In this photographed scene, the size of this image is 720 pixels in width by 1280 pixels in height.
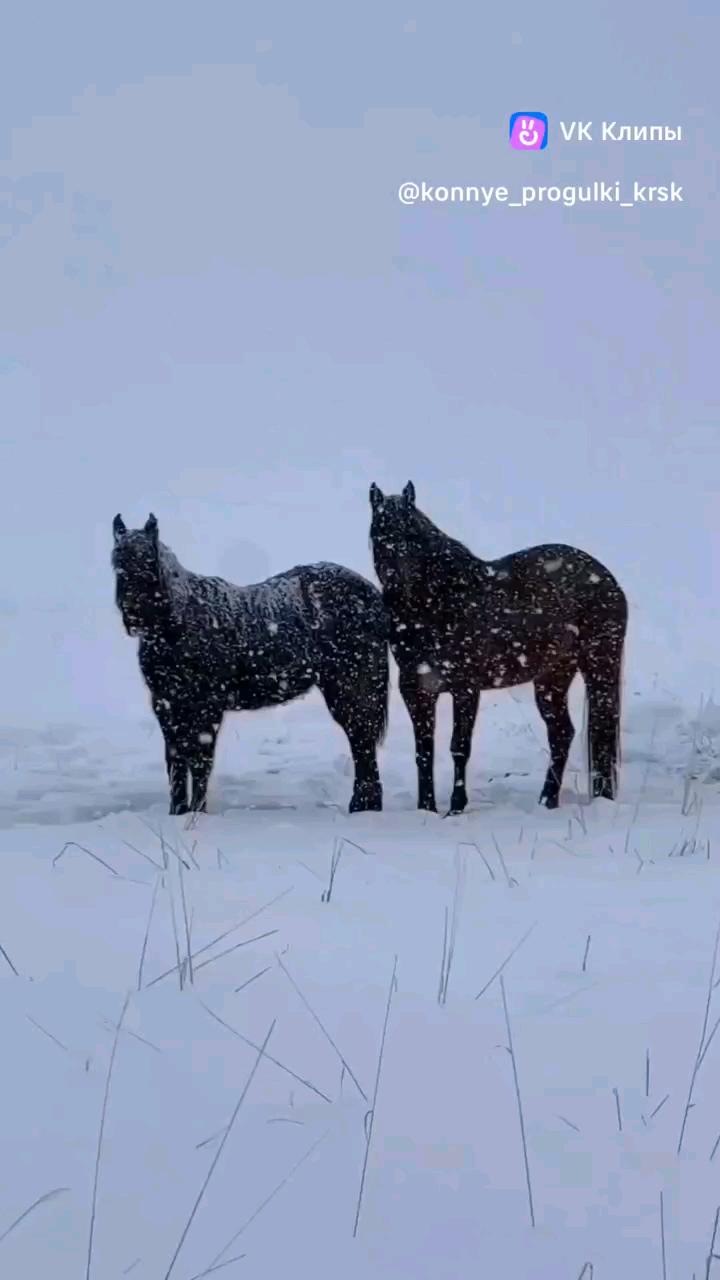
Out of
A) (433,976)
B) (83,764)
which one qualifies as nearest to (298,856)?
(433,976)

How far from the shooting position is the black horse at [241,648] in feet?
18.5

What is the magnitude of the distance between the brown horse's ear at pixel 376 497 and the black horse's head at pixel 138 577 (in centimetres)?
129

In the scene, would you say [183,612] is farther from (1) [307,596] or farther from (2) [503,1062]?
(2) [503,1062]

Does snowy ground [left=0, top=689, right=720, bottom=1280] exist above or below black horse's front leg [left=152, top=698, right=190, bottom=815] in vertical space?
below

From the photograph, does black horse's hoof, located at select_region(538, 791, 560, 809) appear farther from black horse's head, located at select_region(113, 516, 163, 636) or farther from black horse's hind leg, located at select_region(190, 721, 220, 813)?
black horse's head, located at select_region(113, 516, 163, 636)

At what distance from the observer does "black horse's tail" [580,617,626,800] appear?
657 centimetres

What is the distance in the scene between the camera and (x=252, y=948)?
2.31 m

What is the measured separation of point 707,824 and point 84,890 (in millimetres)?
2946

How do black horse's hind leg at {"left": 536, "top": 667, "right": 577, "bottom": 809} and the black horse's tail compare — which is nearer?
the black horse's tail

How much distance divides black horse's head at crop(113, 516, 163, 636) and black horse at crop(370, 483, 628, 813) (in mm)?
1311

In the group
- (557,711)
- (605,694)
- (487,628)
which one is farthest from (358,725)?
(605,694)

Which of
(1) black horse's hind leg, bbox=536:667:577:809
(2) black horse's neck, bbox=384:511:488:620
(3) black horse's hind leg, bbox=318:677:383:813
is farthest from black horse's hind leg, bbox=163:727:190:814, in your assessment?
(1) black horse's hind leg, bbox=536:667:577:809

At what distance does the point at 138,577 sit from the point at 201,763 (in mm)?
1092

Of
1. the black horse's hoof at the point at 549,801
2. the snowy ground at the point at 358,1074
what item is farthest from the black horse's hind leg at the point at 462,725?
the snowy ground at the point at 358,1074
